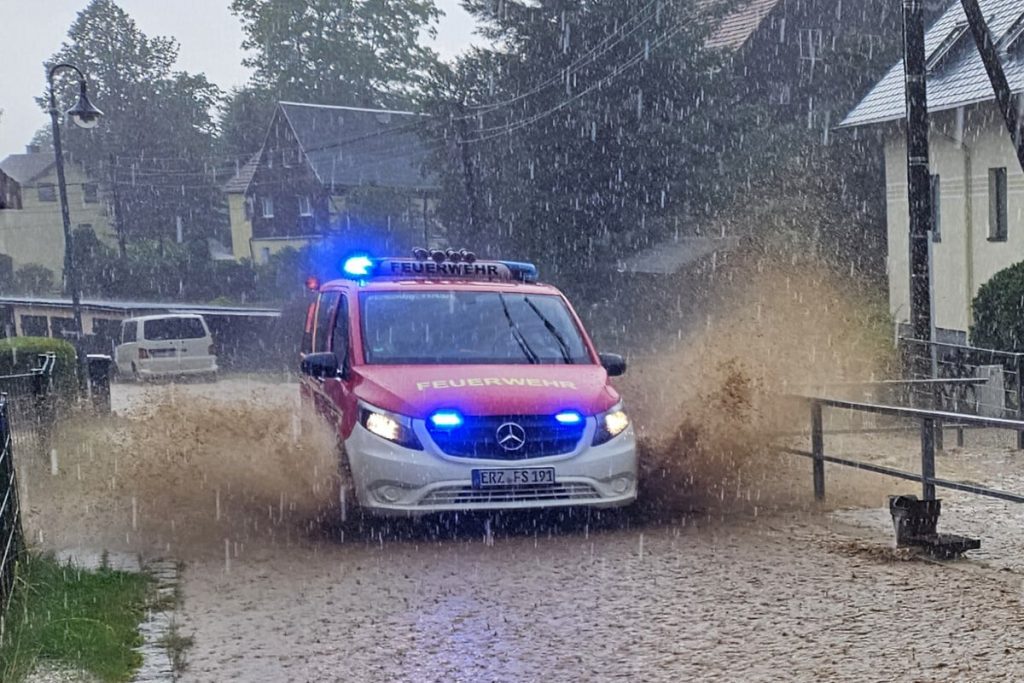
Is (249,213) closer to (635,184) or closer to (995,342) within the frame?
(635,184)

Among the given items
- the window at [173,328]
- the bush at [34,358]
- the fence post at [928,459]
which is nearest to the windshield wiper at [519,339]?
the fence post at [928,459]

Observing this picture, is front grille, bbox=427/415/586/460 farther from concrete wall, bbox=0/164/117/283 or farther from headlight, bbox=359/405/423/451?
concrete wall, bbox=0/164/117/283

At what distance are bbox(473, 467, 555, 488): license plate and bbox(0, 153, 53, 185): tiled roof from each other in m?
84.7

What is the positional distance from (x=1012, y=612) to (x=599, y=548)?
3.01 m

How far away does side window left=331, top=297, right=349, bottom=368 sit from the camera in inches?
426

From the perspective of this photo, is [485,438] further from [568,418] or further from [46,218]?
[46,218]

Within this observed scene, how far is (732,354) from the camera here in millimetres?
14758

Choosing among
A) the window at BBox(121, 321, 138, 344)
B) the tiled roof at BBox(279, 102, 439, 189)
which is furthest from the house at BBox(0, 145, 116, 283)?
the window at BBox(121, 321, 138, 344)

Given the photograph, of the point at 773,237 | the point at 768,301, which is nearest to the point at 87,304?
→ the point at 773,237

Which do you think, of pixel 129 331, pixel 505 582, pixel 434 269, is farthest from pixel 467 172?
pixel 505 582

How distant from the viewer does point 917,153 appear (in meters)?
16.3

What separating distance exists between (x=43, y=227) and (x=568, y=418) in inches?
3445

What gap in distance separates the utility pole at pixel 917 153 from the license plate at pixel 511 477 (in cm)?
844

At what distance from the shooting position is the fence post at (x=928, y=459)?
30.5 feet
